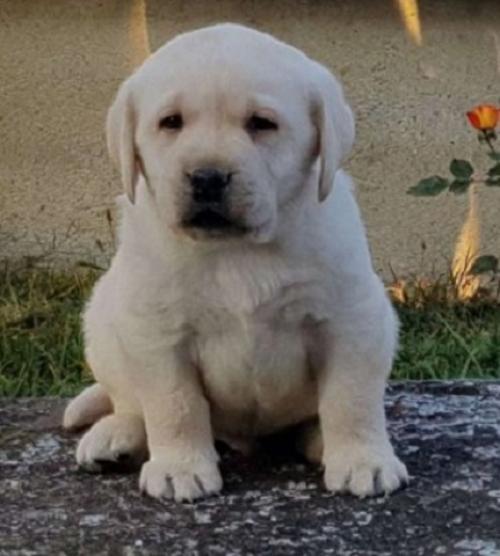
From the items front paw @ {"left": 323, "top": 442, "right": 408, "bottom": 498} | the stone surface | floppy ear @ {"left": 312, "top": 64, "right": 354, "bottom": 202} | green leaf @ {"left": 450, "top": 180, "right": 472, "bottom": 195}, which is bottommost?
the stone surface

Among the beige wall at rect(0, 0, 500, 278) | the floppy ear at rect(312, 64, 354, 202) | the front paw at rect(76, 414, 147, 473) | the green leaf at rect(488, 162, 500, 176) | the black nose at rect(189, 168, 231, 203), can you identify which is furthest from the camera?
the beige wall at rect(0, 0, 500, 278)

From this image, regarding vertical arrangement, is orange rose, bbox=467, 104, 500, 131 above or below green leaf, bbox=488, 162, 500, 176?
above

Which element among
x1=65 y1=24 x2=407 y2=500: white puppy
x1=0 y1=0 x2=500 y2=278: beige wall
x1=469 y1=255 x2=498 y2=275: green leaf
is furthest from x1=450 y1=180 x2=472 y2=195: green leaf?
x1=65 y1=24 x2=407 y2=500: white puppy

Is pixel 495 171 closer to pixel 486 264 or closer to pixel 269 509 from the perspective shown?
pixel 486 264

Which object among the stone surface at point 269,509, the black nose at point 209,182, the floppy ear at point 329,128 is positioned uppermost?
the floppy ear at point 329,128

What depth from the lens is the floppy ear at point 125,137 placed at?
8.70 feet

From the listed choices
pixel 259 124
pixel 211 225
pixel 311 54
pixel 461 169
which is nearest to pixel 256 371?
pixel 211 225

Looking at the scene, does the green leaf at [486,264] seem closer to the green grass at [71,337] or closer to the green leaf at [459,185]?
the green grass at [71,337]

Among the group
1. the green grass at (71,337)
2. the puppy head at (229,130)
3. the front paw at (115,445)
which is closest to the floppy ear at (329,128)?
the puppy head at (229,130)

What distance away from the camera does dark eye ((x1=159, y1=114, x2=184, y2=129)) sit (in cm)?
255

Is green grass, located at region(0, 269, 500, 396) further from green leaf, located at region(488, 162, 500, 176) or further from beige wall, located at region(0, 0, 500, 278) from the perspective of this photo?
green leaf, located at region(488, 162, 500, 176)

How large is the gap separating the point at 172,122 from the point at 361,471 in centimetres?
70

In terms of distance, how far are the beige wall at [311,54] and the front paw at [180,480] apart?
2.57 m

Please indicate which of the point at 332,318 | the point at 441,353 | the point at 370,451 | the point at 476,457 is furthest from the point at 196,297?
the point at 441,353
